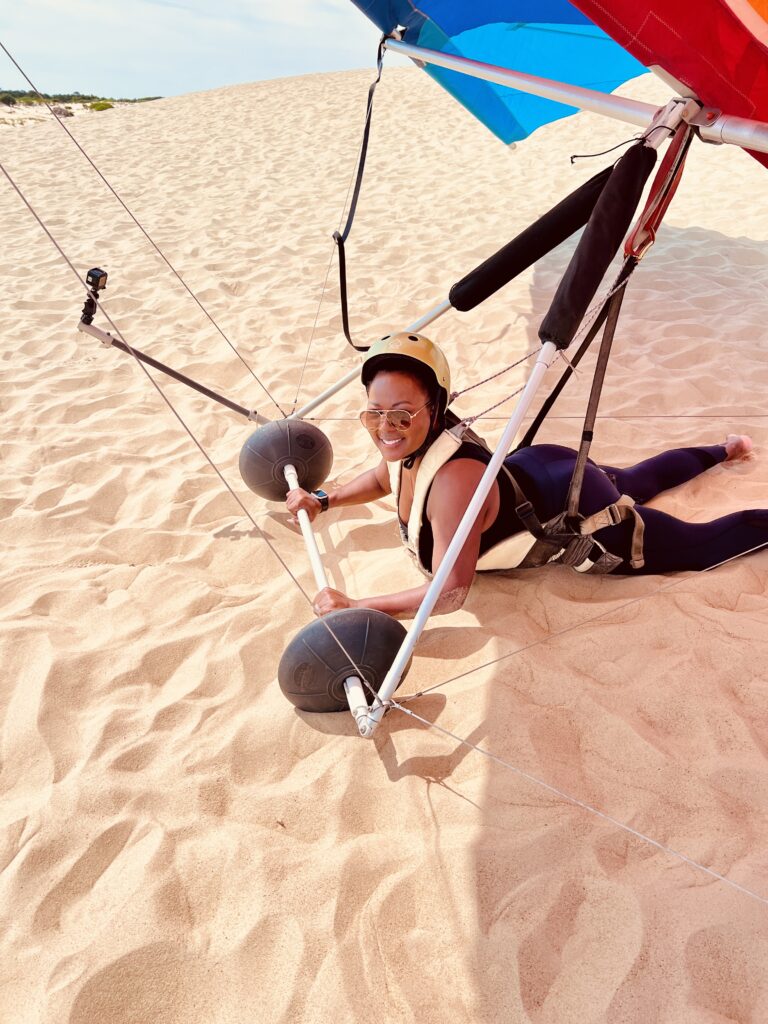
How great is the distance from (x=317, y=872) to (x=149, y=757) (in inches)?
25.7

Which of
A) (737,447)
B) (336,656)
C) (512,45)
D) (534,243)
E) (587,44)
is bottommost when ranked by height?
(737,447)

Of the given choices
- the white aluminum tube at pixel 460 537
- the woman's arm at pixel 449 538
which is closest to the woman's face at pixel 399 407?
the woman's arm at pixel 449 538

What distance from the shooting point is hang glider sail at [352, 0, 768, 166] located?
196cm

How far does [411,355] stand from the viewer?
219 centimetres

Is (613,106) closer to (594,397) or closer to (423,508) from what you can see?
(594,397)

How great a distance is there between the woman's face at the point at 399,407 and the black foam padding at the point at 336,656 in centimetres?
53

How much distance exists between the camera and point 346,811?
1955 millimetres

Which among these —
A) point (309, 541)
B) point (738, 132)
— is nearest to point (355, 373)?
point (309, 541)

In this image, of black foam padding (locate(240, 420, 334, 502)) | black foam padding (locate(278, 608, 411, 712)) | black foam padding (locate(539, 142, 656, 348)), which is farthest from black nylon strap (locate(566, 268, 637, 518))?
black foam padding (locate(240, 420, 334, 502))

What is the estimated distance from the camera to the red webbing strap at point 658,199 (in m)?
2.04

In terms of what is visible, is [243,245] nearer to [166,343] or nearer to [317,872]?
[166,343]

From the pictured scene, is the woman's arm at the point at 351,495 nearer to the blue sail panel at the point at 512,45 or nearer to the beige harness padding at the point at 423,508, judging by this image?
the beige harness padding at the point at 423,508

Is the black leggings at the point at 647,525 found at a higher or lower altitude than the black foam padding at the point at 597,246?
lower

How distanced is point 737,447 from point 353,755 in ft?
8.01
